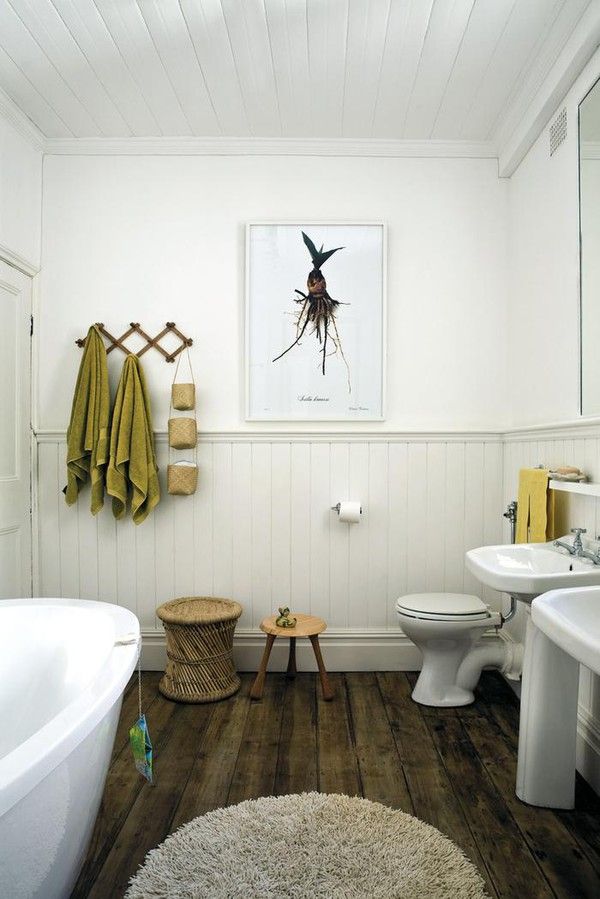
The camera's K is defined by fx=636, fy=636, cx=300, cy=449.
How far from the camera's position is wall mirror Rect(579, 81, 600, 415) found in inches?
85.5

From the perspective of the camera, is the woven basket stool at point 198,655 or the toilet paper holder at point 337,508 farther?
the toilet paper holder at point 337,508

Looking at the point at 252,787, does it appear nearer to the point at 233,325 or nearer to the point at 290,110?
the point at 233,325

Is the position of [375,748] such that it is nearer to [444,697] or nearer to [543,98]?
[444,697]

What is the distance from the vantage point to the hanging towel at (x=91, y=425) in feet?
9.62

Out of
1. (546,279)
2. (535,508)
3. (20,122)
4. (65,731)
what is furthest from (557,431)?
(20,122)

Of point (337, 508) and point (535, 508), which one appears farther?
point (337, 508)

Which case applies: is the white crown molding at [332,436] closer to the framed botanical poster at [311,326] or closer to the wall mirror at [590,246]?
the framed botanical poster at [311,326]

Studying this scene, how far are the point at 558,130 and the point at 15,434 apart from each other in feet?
8.64

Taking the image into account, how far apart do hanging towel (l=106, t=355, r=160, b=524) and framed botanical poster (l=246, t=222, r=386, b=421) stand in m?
0.52

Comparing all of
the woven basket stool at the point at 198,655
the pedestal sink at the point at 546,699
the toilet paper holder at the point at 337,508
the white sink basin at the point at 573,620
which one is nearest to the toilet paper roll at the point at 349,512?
the toilet paper holder at the point at 337,508

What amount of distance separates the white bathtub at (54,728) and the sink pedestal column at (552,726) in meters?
1.18

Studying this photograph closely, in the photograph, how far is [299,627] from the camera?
9.09ft

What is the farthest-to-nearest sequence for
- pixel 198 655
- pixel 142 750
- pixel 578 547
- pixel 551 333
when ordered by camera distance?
pixel 198 655 < pixel 551 333 < pixel 578 547 < pixel 142 750

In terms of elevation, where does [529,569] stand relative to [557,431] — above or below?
below
